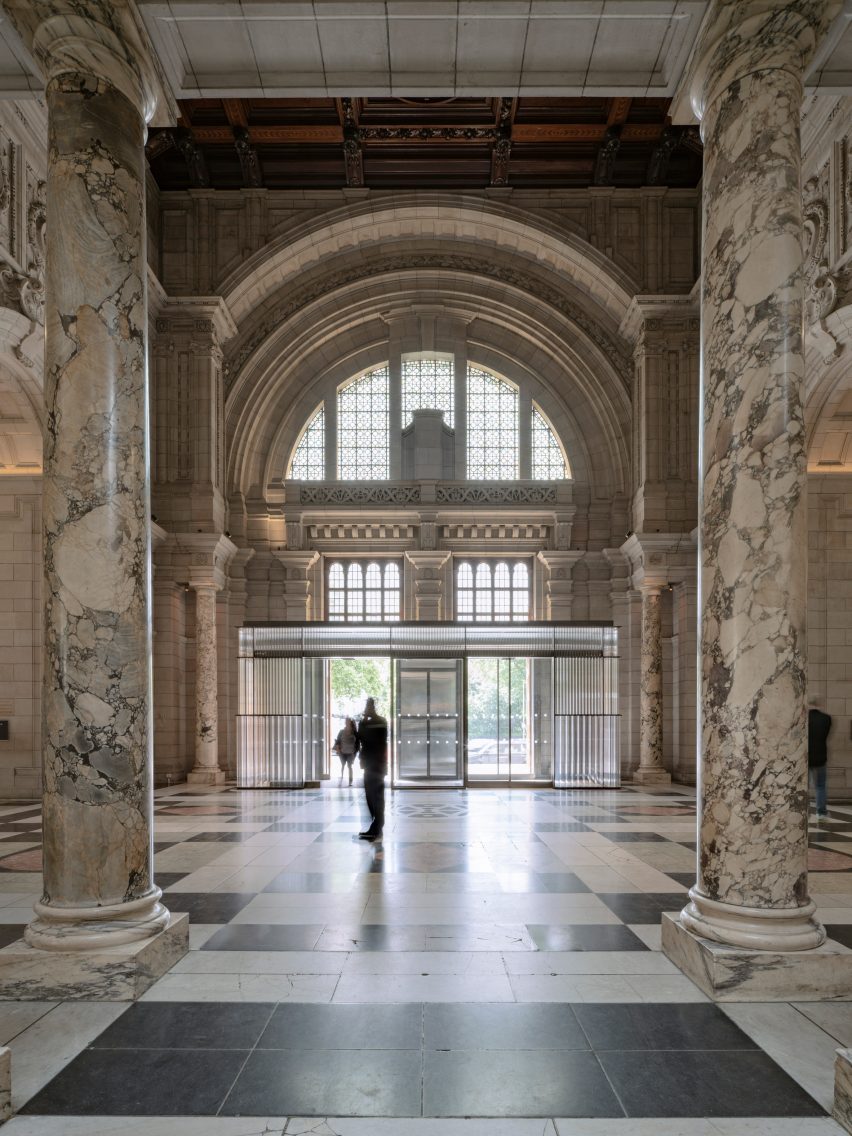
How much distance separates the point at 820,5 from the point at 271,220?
1627 cm

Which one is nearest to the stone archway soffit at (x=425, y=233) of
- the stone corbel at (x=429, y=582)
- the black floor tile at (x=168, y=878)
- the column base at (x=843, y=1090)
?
the stone corbel at (x=429, y=582)

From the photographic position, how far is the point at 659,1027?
478 cm

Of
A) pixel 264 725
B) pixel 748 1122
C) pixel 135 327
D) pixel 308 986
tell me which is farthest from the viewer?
pixel 264 725

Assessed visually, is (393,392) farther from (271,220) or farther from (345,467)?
(271,220)

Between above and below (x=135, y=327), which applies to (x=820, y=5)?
above

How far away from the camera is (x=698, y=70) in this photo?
6.16 metres

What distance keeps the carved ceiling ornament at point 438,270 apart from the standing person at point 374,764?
12400 millimetres

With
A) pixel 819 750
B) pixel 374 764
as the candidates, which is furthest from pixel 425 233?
pixel 819 750

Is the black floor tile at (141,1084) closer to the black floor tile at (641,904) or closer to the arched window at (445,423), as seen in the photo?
the black floor tile at (641,904)

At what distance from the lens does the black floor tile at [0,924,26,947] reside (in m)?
6.33

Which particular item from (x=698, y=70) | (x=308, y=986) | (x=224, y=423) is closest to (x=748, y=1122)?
(x=308, y=986)

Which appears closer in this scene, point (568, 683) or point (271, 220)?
point (568, 683)

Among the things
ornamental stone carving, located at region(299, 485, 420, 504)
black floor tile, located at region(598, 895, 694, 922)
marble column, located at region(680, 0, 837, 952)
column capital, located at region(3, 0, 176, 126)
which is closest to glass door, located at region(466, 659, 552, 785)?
ornamental stone carving, located at region(299, 485, 420, 504)

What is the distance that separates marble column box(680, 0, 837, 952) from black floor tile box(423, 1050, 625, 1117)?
1541mm
